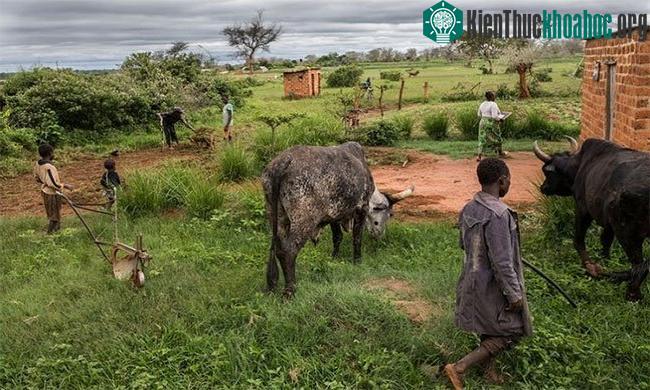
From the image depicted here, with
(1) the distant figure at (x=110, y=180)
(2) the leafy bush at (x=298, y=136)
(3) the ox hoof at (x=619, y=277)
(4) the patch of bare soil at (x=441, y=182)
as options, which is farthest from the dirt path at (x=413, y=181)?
(3) the ox hoof at (x=619, y=277)

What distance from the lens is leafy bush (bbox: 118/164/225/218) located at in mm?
9109

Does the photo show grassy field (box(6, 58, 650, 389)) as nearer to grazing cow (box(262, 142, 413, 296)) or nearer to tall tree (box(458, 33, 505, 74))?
grazing cow (box(262, 142, 413, 296))

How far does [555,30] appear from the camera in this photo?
9914mm

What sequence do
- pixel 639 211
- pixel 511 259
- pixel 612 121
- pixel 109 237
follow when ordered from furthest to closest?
pixel 612 121 < pixel 109 237 < pixel 639 211 < pixel 511 259

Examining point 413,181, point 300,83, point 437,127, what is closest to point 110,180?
point 413,181

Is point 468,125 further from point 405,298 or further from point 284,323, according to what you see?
point 284,323

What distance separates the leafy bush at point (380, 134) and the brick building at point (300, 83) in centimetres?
1626

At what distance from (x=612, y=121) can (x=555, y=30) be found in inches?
73.7

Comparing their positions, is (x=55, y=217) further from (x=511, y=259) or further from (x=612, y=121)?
(x=612, y=121)

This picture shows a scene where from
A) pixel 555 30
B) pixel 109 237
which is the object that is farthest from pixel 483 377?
pixel 555 30

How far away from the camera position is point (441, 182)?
12.0 meters

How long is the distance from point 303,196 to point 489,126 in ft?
29.6

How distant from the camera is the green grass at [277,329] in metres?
4.26

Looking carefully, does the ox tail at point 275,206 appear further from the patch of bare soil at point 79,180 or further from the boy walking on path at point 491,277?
the patch of bare soil at point 79,180
